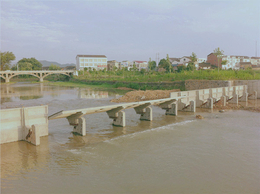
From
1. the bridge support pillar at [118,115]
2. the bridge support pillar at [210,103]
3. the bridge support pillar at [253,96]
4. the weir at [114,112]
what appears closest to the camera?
the weir at [114,112]

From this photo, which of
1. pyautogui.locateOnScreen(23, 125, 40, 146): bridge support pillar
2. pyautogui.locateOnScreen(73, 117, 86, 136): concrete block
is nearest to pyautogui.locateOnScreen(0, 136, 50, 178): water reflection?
pyautogui.locateOnScreen(23, 125, 40, 146): bridge support pillar

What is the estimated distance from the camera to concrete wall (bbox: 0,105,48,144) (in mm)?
9477

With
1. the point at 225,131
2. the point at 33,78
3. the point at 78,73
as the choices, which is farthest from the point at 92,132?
the point at 33,78

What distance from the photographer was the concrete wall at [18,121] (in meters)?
9.48

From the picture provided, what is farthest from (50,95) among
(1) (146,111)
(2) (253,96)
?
(2) (253,96)

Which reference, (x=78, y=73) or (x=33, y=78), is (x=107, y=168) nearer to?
(x=78, y=73)

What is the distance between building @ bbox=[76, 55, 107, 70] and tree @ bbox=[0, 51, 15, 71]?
28324mm

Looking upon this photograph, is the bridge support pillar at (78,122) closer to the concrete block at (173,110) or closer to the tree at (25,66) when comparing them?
the concrete block at (173,110)

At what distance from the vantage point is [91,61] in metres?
110

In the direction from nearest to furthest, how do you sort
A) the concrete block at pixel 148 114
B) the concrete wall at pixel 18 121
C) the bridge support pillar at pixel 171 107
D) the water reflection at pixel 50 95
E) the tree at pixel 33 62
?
the concrete wall at pixel 18 121 → the concrete block at pixel 148 114 → the bridge support pillar at pixel 171 107 → the water reflection at pixel 50 95 → the tree at pixel 33 62

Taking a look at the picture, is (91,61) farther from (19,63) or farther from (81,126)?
(81,126)

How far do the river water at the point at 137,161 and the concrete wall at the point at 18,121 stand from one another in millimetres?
418

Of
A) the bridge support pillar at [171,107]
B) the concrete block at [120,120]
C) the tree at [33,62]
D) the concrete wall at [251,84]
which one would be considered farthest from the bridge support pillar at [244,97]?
the tree at [33,62]

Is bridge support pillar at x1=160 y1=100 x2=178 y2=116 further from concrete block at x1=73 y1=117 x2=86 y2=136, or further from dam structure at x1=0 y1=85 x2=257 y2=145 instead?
concrete block at x1=73 y1=117 x2=86 y2=136
